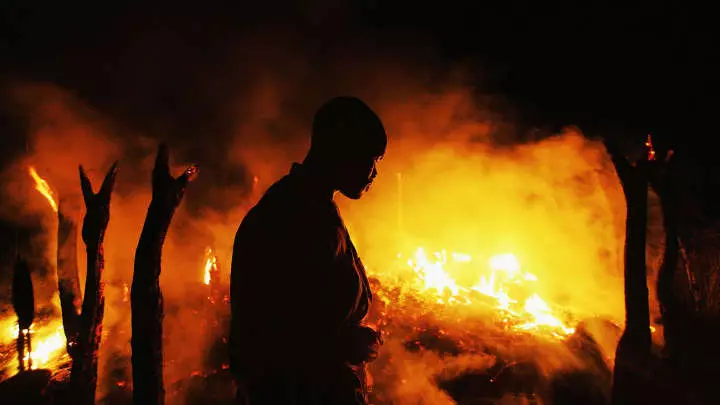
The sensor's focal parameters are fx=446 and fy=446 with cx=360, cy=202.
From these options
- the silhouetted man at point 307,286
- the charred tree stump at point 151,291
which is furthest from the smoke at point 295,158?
the silhouetted man at point 307,286

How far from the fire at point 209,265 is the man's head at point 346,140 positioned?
872 centimetres

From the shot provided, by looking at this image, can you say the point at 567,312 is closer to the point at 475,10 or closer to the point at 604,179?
the point at 604,179

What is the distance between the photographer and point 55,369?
7.36 metres

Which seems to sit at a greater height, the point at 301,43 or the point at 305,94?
the point at 301,43

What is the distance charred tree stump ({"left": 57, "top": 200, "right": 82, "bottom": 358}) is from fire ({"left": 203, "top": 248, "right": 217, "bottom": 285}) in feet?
9.30

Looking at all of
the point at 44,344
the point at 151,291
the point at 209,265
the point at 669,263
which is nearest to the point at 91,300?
the point at 151,291

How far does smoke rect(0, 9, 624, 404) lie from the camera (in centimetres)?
959

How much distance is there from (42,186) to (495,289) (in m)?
10.2

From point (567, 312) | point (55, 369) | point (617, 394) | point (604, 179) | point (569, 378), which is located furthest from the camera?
point (604, 179)

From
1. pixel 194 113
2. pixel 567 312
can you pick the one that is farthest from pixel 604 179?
pixel 194 113

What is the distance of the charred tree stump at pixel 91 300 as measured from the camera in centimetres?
512

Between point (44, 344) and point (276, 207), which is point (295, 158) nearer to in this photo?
point (44, 344)

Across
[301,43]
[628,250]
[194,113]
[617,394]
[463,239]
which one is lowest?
[617,394]

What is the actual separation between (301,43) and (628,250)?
9.18 metres
